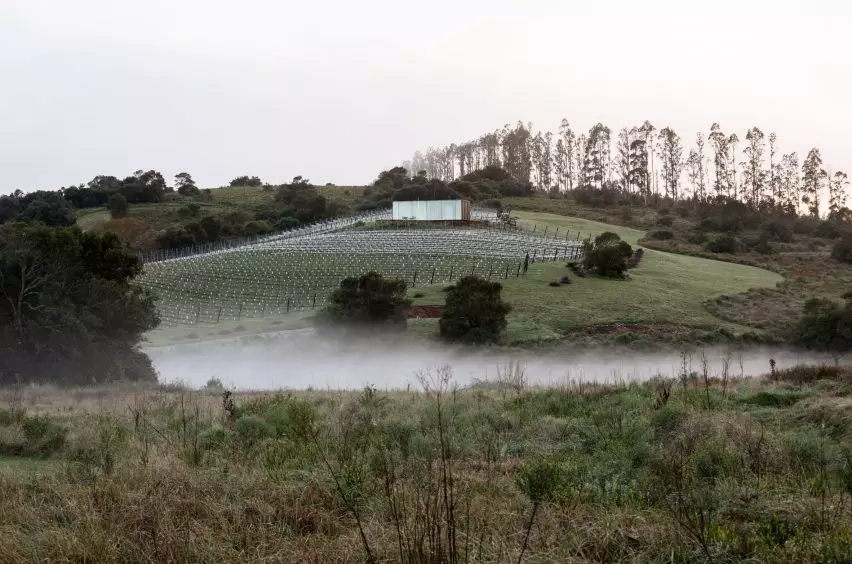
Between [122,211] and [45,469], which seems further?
[122,211]

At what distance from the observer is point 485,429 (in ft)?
31.2

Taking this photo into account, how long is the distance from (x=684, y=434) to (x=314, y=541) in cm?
491

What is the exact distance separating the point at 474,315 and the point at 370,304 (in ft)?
16.4

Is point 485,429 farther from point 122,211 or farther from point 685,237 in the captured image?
point 122,211

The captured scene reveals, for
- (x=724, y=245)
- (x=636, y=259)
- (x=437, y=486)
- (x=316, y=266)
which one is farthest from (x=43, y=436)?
(x=724, y=245)

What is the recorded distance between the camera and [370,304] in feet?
110

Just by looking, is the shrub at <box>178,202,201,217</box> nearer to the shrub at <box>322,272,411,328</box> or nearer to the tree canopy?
the shrub at <box>322,272,411,328</box>

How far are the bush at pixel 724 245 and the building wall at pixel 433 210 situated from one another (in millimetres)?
23883

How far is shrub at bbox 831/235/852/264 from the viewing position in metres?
60.7

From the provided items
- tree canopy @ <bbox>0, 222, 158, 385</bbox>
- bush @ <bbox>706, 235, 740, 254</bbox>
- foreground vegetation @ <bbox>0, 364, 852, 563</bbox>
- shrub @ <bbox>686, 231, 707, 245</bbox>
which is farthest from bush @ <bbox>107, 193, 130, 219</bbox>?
foreground vegetation @ <bbox>0, 364, 852, 563</bbox>

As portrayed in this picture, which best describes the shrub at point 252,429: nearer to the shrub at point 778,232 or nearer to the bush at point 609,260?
the bush at point 609,260

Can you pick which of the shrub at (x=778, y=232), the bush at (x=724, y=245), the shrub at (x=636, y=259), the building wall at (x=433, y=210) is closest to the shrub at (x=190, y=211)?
the building wall at (x=433, y=210)

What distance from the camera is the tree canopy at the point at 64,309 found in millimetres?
22328

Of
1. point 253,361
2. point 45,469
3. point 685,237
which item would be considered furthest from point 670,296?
point 45,469
